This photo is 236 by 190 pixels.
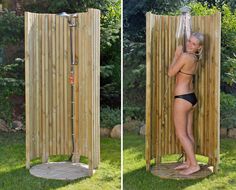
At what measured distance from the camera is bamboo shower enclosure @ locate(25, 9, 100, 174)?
10.1 ft

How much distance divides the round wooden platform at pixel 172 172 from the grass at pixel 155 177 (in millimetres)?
44

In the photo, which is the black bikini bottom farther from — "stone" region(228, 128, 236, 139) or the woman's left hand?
"stone" region(228, 128, 236, 139)

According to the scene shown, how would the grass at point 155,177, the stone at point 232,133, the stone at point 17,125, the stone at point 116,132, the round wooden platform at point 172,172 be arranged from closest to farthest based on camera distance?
the grass at point 155,177
the round wooden platform at point 172,172
the stone at point 232,133
the stone at point 116,132
the stone at point 17,125

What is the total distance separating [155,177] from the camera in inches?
119

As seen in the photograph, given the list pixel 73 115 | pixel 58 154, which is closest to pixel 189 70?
pixel 73 115

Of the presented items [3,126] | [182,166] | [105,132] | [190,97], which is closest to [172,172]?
[182,166]

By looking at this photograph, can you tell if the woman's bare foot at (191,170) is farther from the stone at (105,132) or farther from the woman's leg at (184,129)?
the stone at (105,132)

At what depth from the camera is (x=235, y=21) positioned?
360 centimetres

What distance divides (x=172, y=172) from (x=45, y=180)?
0.99 meters

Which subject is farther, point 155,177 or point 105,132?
point 105,132

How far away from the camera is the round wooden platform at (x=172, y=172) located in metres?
3.01

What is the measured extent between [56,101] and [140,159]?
0.86 m

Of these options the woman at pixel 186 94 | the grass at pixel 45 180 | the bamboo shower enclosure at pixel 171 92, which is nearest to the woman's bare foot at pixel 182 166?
the woman at pixel 186 94

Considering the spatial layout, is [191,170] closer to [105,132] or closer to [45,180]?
[45,180]
